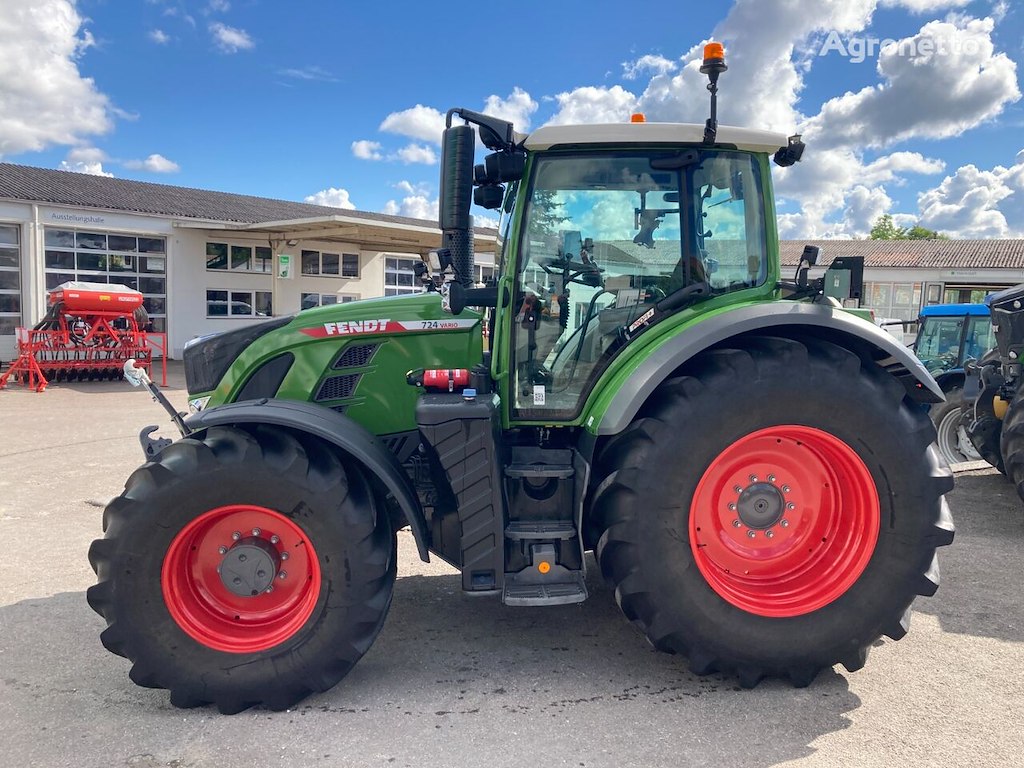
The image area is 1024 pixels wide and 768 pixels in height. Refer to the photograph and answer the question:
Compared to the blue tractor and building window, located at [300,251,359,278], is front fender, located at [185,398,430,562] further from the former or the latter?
building window, located at [300,251,359,278]

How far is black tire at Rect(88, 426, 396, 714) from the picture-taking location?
10.0 feet

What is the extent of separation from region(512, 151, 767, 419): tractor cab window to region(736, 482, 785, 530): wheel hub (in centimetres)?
85

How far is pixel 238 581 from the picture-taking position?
3203mm

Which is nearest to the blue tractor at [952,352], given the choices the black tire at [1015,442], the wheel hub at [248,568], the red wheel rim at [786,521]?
the black tire at [1015,442]

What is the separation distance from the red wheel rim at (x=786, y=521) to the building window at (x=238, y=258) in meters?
21.9

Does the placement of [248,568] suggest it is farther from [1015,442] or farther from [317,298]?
[317,298]

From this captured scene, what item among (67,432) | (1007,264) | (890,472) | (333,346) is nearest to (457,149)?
(333,346)

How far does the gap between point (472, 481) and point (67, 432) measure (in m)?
8.68

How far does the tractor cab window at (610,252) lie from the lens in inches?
137

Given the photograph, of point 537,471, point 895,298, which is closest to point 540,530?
point 537,471

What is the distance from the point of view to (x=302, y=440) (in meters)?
3.28

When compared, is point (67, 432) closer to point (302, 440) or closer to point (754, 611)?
point (302, 440)

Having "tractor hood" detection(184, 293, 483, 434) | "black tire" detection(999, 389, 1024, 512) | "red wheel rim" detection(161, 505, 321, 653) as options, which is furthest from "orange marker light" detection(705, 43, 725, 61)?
"black tire" detection(999, 389, 1024, 512)

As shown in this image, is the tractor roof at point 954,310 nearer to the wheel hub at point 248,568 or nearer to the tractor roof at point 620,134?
the tractor roof at point 620,134
